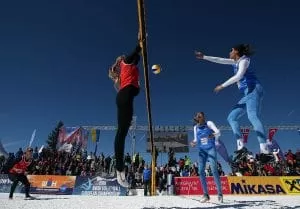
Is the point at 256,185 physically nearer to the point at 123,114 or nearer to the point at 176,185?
the point at 176,185

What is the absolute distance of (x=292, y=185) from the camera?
1628 cm

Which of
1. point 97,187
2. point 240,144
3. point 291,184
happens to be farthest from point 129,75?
point 291,184

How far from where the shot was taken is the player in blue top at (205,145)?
307 inches

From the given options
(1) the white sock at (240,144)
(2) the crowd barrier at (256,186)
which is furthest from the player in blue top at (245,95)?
(2) the crowd barrier at (256,186)

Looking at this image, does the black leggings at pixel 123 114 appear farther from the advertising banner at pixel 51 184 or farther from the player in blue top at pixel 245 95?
the advertising banner at pixel 51 184

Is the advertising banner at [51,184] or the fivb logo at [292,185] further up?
the advertising banner at [51,184]

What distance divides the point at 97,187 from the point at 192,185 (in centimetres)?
530

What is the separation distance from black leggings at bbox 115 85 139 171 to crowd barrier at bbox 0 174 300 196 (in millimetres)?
11928

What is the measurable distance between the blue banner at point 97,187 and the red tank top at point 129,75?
1297 centimetres

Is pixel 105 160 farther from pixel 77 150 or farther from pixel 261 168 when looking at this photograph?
pixel 261 168

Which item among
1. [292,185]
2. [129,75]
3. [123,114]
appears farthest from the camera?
[292,185]

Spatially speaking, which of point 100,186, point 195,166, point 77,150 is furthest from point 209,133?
point 77,150

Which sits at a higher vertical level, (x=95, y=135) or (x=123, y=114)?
(x=95, y=135)

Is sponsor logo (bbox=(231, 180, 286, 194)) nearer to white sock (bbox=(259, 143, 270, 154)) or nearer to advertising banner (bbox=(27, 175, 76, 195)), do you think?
advertising banner (bbox=(27, 175, 76, 195))
